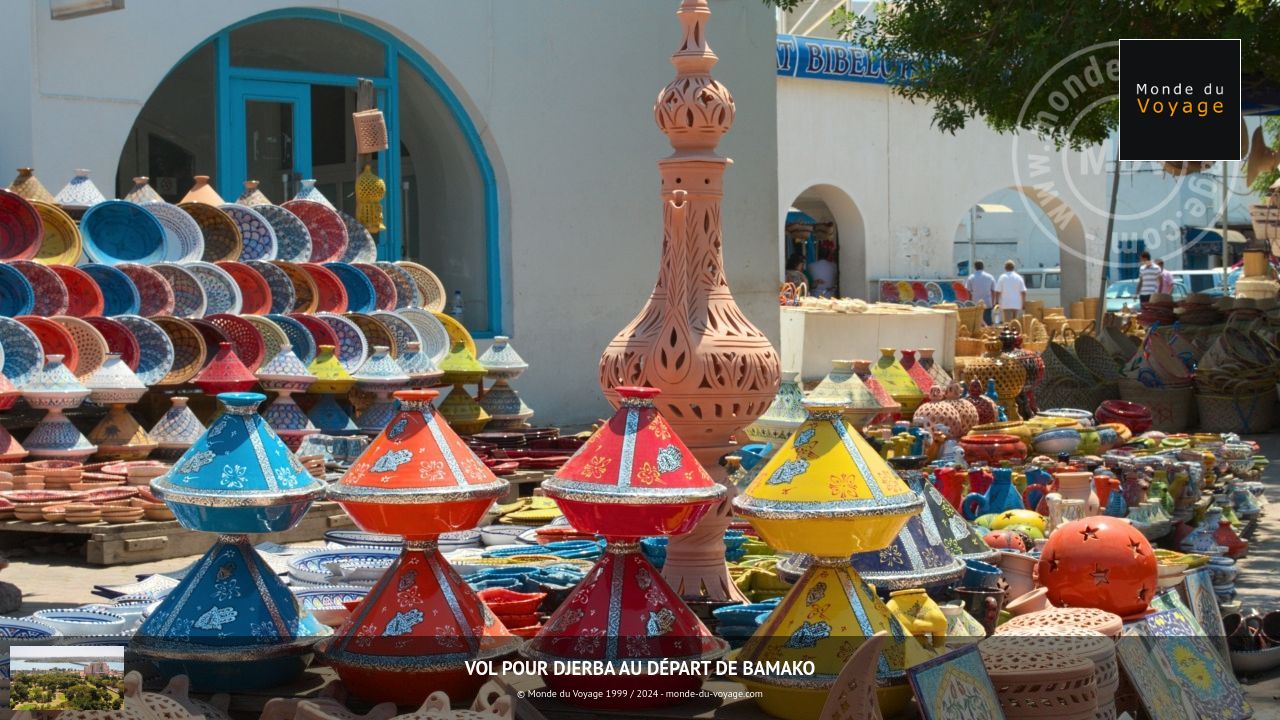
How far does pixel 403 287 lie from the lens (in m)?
10.3

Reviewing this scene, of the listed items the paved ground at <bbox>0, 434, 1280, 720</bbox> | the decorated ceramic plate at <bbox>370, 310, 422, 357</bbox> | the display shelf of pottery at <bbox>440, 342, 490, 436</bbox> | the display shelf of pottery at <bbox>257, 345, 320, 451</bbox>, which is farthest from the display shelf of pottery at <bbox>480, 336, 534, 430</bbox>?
the paved ground at <bbox>0, 434, 1280, 720</bbox>

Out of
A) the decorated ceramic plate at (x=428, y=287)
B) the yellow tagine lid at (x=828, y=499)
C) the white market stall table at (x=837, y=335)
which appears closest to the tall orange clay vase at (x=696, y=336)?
the yellow tagine lid at (x=828, y=499)

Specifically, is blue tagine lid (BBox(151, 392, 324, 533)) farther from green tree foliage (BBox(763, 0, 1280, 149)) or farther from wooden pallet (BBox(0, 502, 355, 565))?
green tree foliage (BBox(763, 0, 1280, 149))

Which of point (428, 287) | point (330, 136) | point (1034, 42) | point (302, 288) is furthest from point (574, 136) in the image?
point (1034, 42)

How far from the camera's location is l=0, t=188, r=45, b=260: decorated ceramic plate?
335 inches

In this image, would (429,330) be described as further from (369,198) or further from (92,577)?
(92,577)

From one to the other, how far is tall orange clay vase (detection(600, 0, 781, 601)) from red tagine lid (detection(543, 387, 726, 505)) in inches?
36.7

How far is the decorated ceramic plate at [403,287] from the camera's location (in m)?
10.2

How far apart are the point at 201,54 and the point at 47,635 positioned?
7345 millimetres

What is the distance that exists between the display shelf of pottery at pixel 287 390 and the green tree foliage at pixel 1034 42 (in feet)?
18.1

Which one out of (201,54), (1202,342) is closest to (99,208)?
(201,54)

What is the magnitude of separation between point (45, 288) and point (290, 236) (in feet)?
5.94

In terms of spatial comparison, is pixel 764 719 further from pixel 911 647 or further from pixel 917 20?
pixel 917 20

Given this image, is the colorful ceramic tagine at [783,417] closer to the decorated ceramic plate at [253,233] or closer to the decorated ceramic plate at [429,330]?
the decorated ceramic plate at [429,330]
